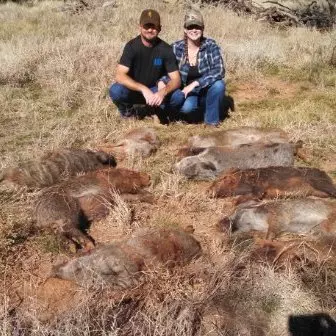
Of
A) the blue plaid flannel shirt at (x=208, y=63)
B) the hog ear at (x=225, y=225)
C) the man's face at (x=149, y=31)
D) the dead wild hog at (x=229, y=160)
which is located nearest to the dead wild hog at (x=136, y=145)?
the dead wild hog at (x=229, y=160)

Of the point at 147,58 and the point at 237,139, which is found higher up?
the point at 147,58

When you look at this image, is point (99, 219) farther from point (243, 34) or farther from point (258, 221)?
point (243, 34)

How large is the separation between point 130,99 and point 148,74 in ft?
1.51

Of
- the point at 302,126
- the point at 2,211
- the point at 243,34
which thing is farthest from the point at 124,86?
the point at 243,34

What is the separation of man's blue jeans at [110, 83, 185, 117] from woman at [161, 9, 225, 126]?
0.13m

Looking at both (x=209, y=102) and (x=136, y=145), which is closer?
(x=136, y=145)

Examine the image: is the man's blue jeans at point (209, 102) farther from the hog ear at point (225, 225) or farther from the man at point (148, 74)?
the hog ear at point (225, 225)

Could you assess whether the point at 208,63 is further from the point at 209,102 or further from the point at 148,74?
the point at 148,74

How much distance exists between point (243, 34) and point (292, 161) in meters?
6.74

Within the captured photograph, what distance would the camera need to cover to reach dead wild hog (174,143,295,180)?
5.95 metres

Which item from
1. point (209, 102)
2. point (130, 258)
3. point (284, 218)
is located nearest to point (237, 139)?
point (209, 102)

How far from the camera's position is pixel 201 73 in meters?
7.53

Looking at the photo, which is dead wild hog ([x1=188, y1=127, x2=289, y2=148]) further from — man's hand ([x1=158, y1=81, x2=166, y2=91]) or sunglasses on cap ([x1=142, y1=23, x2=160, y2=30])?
sunglasses on cap ([x1=142, y1=23, x2=160, y2=30])

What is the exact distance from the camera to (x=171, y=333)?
3348mm
